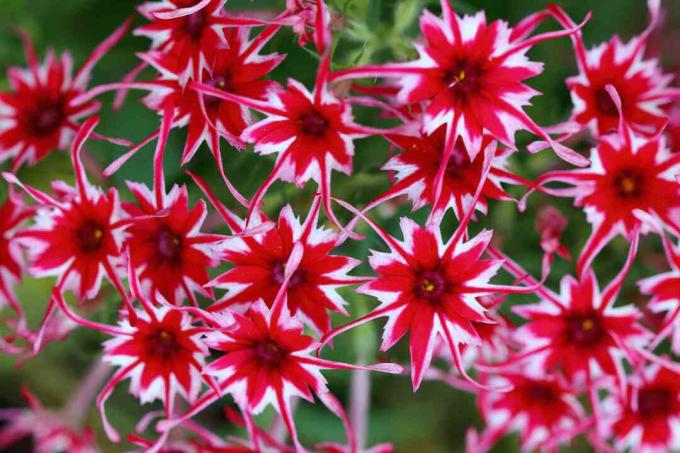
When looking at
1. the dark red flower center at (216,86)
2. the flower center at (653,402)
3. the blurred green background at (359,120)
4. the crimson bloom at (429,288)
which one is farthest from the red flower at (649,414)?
the dark red flower center at (216,86)

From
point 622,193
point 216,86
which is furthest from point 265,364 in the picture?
point 622,193

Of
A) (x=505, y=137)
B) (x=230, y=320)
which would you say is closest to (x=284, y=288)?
(x=230, y=320)

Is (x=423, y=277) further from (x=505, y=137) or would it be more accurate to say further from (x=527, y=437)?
(x=527, y=437)

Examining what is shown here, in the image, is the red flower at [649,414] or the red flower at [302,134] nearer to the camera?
the red flower at [302,134]

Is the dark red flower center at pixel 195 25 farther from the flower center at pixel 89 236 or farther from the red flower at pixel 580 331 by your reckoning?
the red flower at pixel 580 331

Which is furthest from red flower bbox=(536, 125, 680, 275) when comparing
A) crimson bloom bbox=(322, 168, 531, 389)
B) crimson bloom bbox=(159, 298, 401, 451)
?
crimson bloom bbox=(159, 298, 401, 451)

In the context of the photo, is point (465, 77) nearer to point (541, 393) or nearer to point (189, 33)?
point (189, 33)

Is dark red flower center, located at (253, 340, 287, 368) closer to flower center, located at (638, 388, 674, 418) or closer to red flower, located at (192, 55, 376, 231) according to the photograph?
red flower, located at (192, 55, 376, 231)
